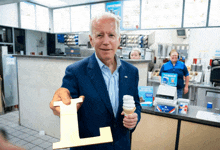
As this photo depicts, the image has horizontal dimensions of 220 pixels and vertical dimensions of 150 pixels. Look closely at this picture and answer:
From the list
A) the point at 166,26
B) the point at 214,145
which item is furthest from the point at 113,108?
the point at 166,26

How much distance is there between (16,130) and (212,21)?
5.76 meters

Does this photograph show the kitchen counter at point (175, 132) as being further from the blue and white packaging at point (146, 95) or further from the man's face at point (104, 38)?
the man's face at point (104, 38)

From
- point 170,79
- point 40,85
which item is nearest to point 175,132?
point 170,79

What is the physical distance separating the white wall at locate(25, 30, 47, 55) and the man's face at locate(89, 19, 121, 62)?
6602 mm

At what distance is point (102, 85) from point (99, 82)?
0.03 metres

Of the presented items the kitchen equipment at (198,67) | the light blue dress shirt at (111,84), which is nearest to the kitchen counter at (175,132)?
the light blue dress shirt at (111,84)

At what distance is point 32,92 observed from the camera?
3277mm

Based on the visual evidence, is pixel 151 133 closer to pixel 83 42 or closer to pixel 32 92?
pixel 32 92

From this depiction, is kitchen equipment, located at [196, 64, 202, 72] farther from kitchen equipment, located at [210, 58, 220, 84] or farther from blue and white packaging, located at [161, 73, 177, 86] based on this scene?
blue and white packaging, located at [161, 73, 177, 86]

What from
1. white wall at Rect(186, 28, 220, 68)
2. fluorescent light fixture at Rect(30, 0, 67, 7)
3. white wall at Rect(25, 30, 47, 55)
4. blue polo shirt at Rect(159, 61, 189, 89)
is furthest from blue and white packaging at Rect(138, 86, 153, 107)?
white wall at Rect(25, 30, 47, 55)

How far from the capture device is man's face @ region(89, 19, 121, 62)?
0.99 meters

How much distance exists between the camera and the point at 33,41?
6.93 m

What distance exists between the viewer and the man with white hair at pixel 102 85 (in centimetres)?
101

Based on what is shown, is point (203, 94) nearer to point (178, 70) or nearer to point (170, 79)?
point (178, 70)
